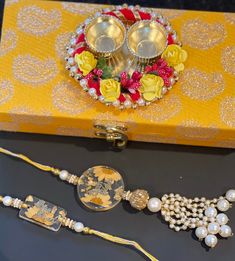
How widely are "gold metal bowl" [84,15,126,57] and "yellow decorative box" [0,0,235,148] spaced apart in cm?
8

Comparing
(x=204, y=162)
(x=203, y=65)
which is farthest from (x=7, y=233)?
(x=203, y=65)

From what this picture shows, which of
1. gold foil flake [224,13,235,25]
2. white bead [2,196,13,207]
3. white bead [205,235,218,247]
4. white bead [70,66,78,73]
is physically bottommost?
white bead [2,196,13,207]

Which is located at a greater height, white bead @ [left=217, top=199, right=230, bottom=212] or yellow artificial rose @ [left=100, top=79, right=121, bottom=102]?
yellow artificial rose @ [left=100, top=79, right=121, bottom=102]

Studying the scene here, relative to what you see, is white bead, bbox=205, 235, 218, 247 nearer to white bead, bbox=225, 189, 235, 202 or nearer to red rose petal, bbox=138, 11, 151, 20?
white bead, bbox=225, 189, 235, 202

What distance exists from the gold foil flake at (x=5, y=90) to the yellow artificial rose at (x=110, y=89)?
0.77 feet

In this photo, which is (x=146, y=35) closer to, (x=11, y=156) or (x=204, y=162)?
(x=204, y=162)

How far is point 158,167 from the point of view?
1.18 m

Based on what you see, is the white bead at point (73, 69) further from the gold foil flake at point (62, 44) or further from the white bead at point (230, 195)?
the white bead at point (230, 195)

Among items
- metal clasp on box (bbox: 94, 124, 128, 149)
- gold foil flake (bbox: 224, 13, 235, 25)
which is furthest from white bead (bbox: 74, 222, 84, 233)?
gold foil flake (bbox: 224, 13, 235, 25)

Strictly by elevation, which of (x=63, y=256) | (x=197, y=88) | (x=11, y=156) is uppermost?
(x=197, y=88)

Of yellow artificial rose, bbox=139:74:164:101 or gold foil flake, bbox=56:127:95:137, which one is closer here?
yellow artificial rose, bbox=139:74:164:101

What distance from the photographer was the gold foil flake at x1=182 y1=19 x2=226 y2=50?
3.72 ft

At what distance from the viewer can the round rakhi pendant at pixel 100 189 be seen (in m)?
1.12

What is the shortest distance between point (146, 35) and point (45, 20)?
0.27 metres
